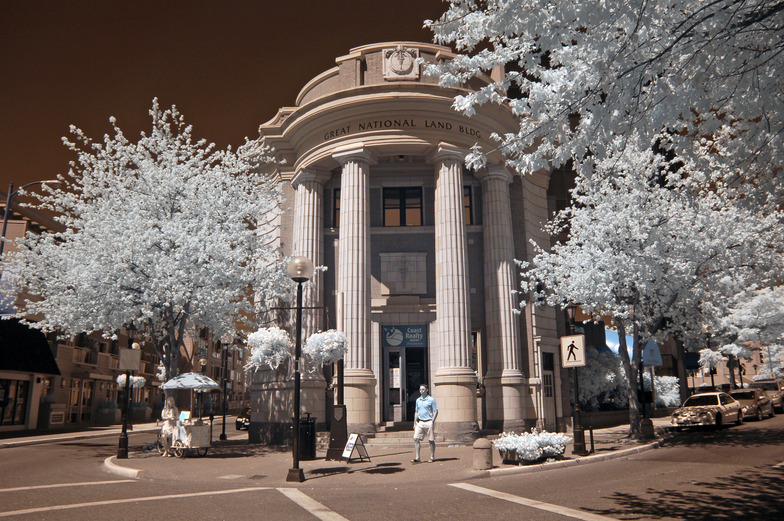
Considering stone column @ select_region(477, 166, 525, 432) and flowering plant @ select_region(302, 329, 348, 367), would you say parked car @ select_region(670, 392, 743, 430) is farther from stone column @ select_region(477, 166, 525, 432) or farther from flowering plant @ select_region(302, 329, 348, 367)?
flowering plant @ select_region(302, 329, 348, 367)

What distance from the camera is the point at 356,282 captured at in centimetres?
2500

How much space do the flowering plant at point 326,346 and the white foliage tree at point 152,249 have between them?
2927mm

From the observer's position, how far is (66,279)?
20.7m

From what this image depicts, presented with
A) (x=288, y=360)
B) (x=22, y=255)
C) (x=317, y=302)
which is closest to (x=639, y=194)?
(x=317, y=302)

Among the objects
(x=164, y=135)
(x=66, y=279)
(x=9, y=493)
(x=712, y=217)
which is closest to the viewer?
(x=9, y=493)

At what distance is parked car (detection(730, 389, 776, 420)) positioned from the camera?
29234mm

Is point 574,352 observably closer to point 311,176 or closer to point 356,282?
point 356,282

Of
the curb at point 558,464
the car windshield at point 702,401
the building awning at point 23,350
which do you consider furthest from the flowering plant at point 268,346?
the building awning at point 23,350

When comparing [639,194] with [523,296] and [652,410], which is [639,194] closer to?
[523,296]

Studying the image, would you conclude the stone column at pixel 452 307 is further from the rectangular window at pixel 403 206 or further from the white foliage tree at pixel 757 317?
the white foliage tree at pixel 757 317

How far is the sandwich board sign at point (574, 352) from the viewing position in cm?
1792

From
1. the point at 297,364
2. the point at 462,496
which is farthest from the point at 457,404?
the point at 462,496

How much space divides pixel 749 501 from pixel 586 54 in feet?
26.0

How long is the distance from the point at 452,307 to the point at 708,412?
11590 mm
